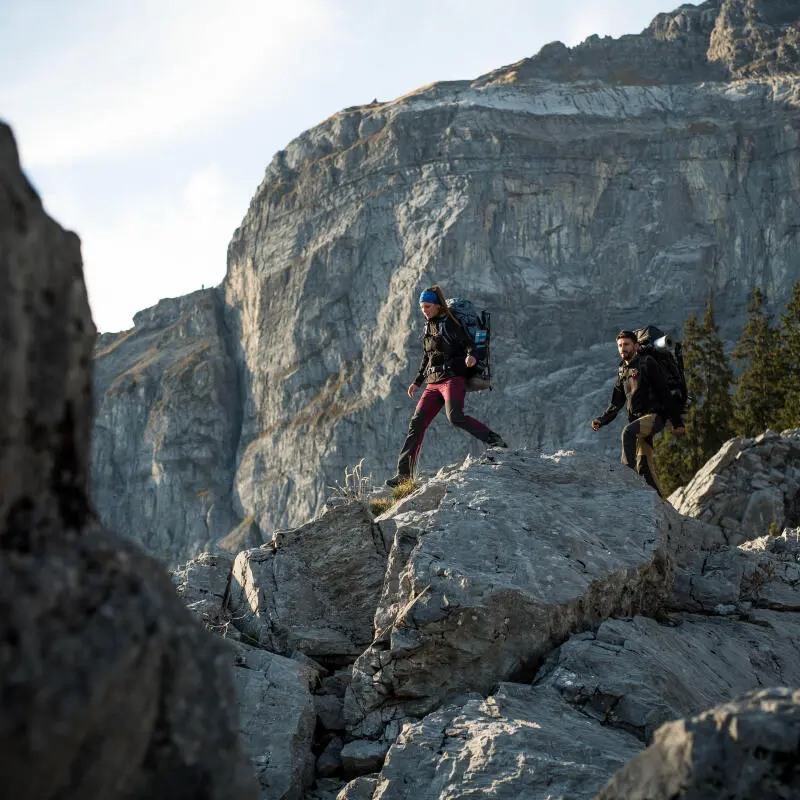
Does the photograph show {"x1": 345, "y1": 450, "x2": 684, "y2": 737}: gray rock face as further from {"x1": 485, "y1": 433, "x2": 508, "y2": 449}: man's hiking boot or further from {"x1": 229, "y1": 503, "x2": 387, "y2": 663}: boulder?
{"x1": 485, "y1": 433, "x2": 508, "y2": 449}: man's hiking boot

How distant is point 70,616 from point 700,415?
1530 inches

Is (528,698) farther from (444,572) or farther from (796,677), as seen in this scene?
(796,677)

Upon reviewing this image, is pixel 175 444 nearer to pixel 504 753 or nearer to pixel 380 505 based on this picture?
pixel 380 505

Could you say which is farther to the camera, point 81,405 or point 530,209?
point 530,209

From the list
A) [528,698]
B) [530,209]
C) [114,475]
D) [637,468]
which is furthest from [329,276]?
[528,698]

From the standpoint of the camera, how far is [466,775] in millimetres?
5332

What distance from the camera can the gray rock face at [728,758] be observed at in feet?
9.75

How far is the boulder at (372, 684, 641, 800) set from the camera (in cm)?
518

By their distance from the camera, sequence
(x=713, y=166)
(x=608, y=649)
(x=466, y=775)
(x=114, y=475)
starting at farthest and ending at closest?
(x=114, y=475) → (x=713, y=166) → (x=608, y=649) → (x=466, y=775)

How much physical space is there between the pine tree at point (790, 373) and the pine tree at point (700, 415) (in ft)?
7.77

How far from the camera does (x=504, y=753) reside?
540 centimetres

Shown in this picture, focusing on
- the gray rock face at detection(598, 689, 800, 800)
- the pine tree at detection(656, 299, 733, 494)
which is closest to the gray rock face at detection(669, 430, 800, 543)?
the gray rock face at detection(598, 689, 800, 800)

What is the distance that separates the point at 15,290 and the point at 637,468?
1058cm

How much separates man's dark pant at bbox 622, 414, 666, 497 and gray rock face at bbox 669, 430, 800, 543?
2.51 meters
